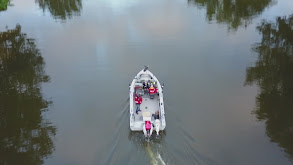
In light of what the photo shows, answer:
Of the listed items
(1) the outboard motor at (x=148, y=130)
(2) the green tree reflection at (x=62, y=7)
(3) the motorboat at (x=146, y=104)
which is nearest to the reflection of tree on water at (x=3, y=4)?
(2) the green tree reflection at (x=62, y=7)

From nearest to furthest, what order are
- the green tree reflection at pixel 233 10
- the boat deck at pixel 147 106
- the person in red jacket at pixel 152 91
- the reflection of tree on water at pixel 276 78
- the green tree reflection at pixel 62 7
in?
the reflection of tree on water at pixel 276 78
the boat deck at pixel 147 106
the person in red jacket at pixel 152 91
the green tree reflection at pixel 233 10
the green tree reflection at pixel 62 7

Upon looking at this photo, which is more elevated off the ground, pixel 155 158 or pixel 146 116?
pixel 146 116

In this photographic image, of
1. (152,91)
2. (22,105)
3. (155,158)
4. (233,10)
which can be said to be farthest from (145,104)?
(233,10)

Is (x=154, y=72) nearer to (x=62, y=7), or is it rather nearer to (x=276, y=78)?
(x=276, y=78)

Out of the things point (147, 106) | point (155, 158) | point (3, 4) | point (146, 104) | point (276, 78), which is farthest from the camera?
point (3, 4)

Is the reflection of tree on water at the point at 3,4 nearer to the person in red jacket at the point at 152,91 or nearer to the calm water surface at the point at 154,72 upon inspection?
the calm water surface at the point at 154,72

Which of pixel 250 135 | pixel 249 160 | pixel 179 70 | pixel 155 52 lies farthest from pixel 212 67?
pixel 249 160
